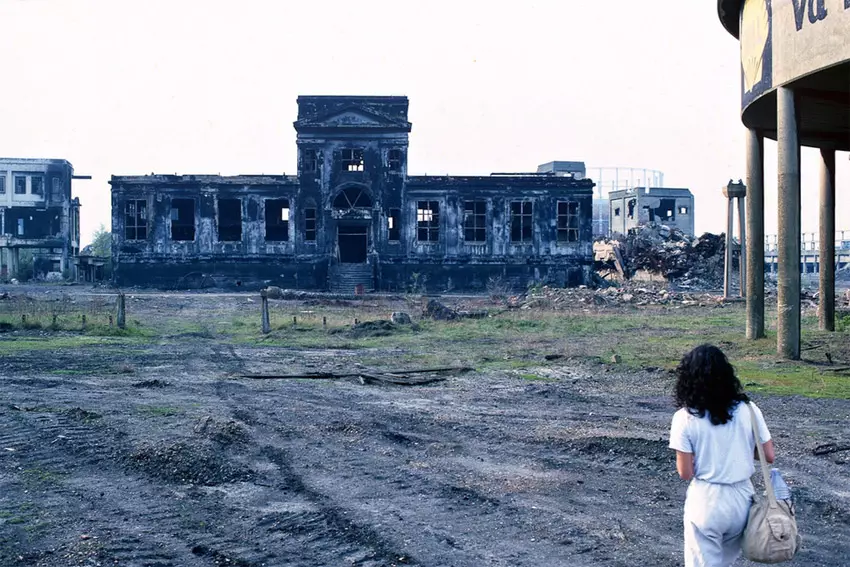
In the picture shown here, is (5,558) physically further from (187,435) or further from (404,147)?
(404,147)

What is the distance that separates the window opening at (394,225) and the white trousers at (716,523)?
41.0 metres

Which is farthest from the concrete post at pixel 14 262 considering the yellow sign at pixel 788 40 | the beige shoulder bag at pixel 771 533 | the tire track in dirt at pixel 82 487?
the beige shoulder bag at pixel 771 533

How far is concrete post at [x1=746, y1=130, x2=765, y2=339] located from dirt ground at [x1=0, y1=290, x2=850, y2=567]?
5.41 meters

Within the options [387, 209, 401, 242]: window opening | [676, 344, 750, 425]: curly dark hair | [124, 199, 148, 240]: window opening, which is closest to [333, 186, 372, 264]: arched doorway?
[387, 209, 401, 242]: window opening

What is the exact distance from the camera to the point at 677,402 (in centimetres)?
433

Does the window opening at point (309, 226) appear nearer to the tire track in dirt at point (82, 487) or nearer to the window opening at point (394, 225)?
the window opening at point (394, 225)

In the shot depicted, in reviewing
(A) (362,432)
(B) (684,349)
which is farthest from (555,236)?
(A) (362,432)

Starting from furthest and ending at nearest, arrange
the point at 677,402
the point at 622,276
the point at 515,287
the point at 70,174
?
the point at 70,174, the point at 622,276, the point at 515,287, the point at 677,402

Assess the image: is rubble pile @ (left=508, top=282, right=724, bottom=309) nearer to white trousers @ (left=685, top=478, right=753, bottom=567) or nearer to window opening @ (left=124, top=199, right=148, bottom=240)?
window opening @ (left=124, top=199, right=148, bottom=240)

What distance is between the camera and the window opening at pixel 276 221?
149 feet

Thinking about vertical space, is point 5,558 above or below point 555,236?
below

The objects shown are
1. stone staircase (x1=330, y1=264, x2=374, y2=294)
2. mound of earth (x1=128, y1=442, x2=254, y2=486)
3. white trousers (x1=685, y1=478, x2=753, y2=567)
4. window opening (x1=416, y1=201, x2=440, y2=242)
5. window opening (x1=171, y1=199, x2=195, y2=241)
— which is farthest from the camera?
window opening (x1=171, y1=199, x2=195, y2=241)

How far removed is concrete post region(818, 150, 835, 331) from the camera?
19234 mm

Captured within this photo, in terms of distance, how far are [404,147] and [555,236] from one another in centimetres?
880
